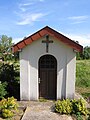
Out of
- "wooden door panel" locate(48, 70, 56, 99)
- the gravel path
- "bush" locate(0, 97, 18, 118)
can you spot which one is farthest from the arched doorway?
"bush" locate(0, 97, 18, 118)

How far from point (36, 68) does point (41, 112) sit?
2834 mm

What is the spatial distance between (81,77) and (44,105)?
9310 millimetres

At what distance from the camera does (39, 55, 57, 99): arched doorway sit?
1220cm

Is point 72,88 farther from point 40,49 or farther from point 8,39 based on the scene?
point 8,39

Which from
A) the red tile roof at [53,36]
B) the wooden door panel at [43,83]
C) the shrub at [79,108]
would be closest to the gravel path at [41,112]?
the shrub at [79,108]

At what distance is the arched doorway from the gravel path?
102cm

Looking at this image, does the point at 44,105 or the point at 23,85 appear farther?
the point at 23,85

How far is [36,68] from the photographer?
1191cm

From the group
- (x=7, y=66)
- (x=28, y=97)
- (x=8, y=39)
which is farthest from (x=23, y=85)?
(x=8, y=39)

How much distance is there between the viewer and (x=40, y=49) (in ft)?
38.7

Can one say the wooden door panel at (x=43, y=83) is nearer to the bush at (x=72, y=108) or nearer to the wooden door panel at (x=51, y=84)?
the wooden door panel at (x=51, y=84)

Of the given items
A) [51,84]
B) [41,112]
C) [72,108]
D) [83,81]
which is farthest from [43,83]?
[83,81]

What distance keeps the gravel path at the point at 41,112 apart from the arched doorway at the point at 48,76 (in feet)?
3.34

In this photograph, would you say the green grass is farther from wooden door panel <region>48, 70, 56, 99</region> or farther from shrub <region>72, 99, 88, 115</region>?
shrub <region>72, 99, 88, 115</region>
